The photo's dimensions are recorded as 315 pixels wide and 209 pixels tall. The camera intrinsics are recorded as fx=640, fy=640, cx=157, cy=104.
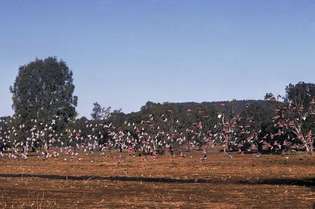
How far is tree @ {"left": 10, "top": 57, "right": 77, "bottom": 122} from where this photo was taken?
11319 centimetres

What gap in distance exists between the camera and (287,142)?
88000mm

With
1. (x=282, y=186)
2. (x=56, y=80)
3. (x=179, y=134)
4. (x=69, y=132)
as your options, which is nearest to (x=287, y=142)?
(x=179, y=134)

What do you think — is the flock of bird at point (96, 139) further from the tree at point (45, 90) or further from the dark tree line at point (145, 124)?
the tree at point (45, 90)

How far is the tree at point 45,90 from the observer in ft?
371

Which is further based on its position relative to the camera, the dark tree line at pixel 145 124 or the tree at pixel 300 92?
the tree at pixel 300 92

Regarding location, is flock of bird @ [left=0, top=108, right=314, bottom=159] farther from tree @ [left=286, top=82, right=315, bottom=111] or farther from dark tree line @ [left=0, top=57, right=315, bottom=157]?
tree @ [left=286, top=82, right=315, bottom=111]

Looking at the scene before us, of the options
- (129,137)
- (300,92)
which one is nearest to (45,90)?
(129,137)

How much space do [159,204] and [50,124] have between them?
81.1 metres

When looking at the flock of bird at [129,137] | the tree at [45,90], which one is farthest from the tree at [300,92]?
the tree at [45,90]

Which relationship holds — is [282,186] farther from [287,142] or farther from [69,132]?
[69,132]

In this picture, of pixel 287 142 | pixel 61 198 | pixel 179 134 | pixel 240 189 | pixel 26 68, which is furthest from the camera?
pixel 26 68

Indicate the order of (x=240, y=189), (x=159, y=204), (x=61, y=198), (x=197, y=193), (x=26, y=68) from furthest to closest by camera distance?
1. (x=26, y=68)
2. (x=240, y=189)
3. (x=197, y=193)
4. (x=61, y=198)
5. (x=159, y=204)

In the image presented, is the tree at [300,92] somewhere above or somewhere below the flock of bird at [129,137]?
above

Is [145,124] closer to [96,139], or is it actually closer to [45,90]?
[96,139]
